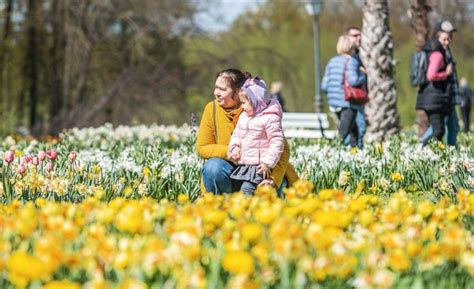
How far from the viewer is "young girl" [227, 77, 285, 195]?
5492 mm

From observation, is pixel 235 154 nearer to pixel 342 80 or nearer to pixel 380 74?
pixel 342 80

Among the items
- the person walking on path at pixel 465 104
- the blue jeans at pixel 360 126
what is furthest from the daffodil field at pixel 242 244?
the person walking on path at pixel 465 104

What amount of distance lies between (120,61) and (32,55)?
1649 mm

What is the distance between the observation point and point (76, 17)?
1647 centimetres

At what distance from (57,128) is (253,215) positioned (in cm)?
1152

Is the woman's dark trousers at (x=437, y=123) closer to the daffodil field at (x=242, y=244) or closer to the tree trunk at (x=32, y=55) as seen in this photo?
the daffodil field at (x=242, y=244)

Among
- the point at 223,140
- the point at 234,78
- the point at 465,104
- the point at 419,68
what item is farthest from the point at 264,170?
the point at 465,104

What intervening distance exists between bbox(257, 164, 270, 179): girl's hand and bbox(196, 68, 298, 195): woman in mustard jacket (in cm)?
6

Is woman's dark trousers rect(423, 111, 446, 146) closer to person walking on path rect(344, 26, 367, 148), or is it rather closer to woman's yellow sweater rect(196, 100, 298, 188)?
person walking on path rect(344, 26, 367, 148)

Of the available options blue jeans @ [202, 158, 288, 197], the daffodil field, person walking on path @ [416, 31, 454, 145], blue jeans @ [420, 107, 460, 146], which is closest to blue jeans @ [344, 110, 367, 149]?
person walking on path @ [416, 31, 454, 145]

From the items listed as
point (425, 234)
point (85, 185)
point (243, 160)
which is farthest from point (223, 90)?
point (425, 234)

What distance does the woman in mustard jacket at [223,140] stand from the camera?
5676 mm

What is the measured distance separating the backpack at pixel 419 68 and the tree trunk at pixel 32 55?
9.79 m

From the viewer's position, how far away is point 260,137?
5.56 meters
